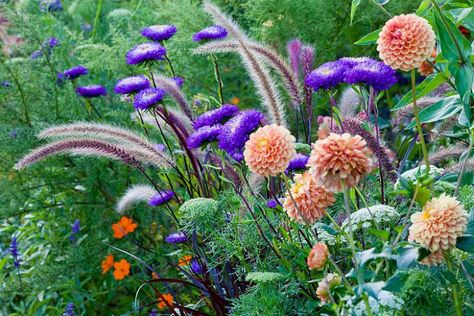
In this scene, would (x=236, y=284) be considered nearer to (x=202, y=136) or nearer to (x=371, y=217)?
(x=202, y=136)

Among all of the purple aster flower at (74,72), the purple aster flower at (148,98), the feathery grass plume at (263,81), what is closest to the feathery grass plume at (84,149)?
the purple aster flower at (148,98)

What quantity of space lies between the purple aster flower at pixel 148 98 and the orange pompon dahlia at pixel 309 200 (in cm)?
68

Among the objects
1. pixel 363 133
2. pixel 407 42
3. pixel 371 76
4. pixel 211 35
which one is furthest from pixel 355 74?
pixel 211 35

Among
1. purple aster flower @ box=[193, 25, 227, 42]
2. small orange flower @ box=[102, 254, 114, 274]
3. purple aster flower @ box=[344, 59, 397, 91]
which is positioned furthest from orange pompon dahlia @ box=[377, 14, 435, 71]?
small orange flower @ box=[102, 254, 114, 274]

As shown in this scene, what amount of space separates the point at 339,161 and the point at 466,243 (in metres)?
0.35

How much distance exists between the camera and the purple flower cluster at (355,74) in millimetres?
1960

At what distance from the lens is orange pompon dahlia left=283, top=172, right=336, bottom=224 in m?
1.69

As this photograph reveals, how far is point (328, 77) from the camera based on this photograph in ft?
6.72

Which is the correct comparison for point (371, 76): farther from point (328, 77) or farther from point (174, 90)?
point (174, 90)

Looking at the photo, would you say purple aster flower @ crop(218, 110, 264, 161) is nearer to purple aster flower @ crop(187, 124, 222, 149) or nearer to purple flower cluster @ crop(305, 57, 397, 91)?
purple aster flower @ crop(187, 124, 222, 149)

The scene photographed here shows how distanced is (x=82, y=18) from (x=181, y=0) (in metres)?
1.32

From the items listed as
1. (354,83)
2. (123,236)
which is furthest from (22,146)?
(354,83)

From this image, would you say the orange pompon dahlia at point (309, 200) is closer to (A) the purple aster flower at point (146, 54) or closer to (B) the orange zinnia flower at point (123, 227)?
(A) the purple aster flower at point (146, 54)

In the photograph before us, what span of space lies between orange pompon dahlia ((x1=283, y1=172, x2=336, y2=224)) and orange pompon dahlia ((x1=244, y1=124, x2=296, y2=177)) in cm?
12
